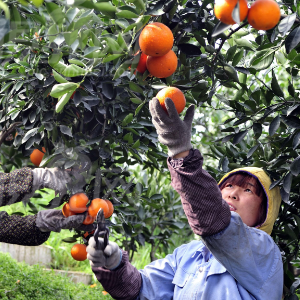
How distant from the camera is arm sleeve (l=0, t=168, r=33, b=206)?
1.78m

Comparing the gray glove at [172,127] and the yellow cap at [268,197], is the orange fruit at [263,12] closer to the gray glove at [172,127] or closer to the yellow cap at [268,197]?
the gray glove at [172,127]

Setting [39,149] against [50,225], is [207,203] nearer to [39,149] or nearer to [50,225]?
[50,225]

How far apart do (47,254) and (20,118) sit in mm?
2447

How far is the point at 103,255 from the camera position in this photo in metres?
1.26

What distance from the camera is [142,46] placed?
1.24 m

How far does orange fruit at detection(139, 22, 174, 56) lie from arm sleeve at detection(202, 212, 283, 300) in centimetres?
57

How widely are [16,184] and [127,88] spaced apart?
0.67 metres

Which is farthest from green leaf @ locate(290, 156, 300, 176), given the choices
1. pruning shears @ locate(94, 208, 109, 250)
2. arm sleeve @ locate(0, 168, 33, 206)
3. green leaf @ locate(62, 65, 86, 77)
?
arm sleeve @ locate(0, 168, 33, 206)

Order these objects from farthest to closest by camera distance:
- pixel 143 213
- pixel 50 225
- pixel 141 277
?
pixel 143 213
pixel 50 225
pixel 141 277

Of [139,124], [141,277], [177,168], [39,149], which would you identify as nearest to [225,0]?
[177,168]

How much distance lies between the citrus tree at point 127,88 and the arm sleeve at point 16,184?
126mm

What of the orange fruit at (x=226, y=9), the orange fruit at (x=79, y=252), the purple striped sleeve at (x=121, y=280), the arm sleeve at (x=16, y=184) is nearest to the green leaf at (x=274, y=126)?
the orange fruit at (x=226, y=9)

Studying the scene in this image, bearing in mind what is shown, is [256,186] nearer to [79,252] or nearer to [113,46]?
[113,46]

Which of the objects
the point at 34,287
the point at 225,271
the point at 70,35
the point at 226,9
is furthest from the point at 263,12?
the point at 34,287
